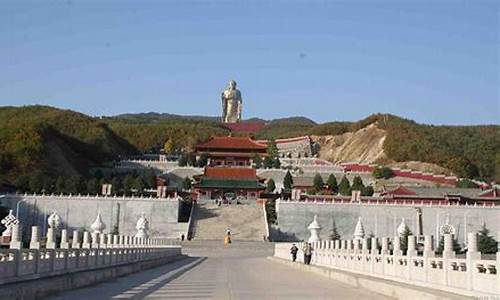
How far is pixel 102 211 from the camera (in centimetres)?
5934

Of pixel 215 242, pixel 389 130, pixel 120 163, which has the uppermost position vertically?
pixel 389 130

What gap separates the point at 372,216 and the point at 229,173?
18.8 m

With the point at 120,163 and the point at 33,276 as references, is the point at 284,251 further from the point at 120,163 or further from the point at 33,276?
the point at 120,163

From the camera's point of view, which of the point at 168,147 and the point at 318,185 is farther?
the point at 168,147

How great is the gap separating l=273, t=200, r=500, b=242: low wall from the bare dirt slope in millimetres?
44784

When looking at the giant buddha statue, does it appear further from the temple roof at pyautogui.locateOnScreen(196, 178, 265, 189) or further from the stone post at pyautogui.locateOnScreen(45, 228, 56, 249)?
the stone post at pyautogui.locateOnScreen(45, 228, 56, 249)

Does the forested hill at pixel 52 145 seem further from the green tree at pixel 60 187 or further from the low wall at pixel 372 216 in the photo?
the low wall at pixel 372 216

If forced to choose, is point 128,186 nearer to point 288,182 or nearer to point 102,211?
point 102,211

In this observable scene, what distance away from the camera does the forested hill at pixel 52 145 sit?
246ft

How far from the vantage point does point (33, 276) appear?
1183 centimetres

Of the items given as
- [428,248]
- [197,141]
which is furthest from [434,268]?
[197,141]

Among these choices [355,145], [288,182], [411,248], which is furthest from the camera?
[355,145]

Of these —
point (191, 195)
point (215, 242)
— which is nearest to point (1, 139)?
point (191, 195)

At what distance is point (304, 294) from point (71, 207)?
47.8 meters
